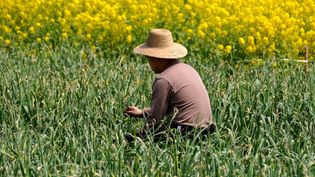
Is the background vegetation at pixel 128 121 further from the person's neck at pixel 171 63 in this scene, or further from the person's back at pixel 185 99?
the person's neck at pixel 171 63

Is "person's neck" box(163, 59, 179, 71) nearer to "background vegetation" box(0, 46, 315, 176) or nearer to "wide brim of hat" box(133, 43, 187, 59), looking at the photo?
"wide brim of hat" box(133, 43, 187, 59)

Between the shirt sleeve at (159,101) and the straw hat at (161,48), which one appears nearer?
the shirt sleeve at (159,101)

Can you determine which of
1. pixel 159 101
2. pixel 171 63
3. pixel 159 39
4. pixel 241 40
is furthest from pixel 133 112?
pixel 241 40

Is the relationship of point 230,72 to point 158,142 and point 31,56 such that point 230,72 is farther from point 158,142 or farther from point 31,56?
point 158,142

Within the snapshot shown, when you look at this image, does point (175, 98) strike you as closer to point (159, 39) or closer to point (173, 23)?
point (159, 39)

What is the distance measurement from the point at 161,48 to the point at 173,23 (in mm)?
3968

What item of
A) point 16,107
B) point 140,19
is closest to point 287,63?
point 140,19

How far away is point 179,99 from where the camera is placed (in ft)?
18.6

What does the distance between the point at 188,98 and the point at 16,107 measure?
4.35ft

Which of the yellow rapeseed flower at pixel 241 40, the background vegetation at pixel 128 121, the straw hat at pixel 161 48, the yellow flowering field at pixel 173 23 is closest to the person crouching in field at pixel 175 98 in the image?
the straw hat at pixel 161 48

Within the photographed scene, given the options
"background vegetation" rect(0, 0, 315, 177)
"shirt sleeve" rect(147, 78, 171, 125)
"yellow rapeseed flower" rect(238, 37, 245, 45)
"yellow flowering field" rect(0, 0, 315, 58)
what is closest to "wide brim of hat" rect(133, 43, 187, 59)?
"shirt sleeve" rect(147, 78, 171, 125)

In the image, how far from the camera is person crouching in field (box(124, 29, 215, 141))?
5.63 m

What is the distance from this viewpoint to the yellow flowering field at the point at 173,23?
9.37 metres

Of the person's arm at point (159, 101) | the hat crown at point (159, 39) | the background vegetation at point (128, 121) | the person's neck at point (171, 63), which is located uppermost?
the hat crown at point (159, 39)
